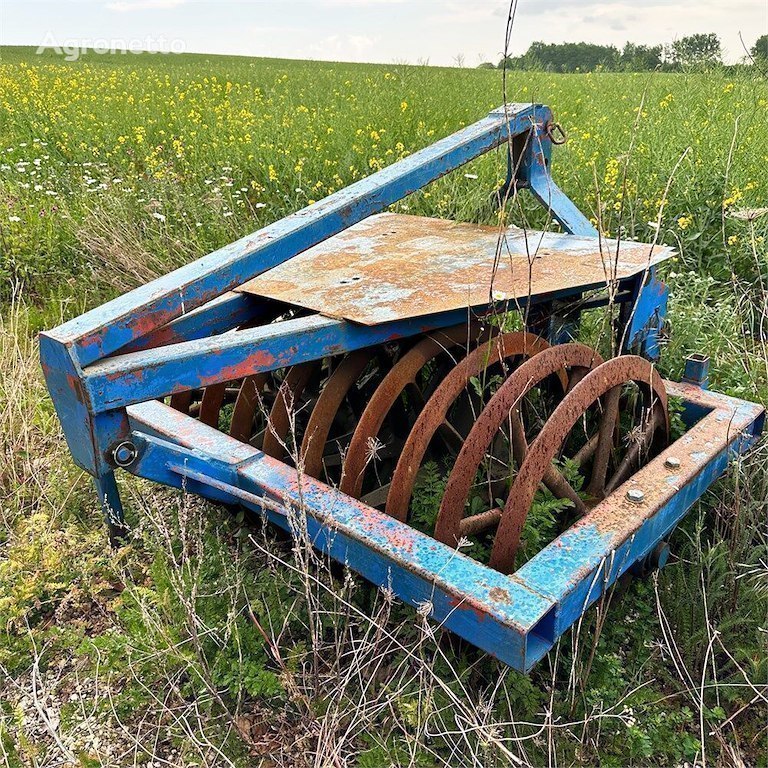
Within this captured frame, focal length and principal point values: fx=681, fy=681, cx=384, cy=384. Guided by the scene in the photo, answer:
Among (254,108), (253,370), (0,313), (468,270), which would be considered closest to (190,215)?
(0,313)

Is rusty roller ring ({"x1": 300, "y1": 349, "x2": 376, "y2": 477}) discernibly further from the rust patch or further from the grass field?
the rust patch

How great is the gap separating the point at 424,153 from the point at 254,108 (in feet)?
17.1

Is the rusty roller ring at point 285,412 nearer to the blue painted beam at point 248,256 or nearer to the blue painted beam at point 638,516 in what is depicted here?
the blue painted beam at point 248,256

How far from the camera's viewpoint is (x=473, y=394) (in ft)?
8.57

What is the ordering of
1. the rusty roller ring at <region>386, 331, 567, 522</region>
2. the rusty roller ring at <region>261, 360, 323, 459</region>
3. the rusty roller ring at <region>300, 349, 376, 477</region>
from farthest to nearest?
the rusty roller ring at <region>261, 360, 323, 459</region> → the rusty roller ring at <region>300, 349, 376, 477</region> → the rusty roller ring at <region>386, 331, 567, 522</region>

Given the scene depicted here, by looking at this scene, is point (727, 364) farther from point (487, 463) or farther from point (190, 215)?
point (190, 215)

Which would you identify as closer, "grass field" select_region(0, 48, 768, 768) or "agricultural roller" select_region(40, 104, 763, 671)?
"agricultural roller" select_region(40, 104, 763, 671)

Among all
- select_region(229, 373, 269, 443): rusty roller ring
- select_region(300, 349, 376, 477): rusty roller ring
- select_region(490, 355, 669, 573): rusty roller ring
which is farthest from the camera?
select_region(229, 373, 269, 443): rusty roller ring

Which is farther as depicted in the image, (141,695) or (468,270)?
(468,270)

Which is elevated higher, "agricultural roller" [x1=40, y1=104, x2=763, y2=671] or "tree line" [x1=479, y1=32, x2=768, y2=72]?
"tree line" [x1=479, y1=32, x2=768, y2=72]

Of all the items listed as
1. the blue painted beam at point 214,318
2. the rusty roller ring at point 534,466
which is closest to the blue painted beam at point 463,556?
the rusty roller ring at point 534,466

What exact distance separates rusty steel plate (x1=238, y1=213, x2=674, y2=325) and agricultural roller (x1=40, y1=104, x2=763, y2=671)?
13 mm

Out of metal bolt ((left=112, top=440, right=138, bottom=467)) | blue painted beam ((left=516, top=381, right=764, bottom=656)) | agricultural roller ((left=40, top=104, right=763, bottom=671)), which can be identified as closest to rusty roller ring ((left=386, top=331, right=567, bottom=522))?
agricultural roller ((left=40, top=104, right=763, bottom=671))

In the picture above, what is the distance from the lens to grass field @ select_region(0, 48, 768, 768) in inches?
71.3
